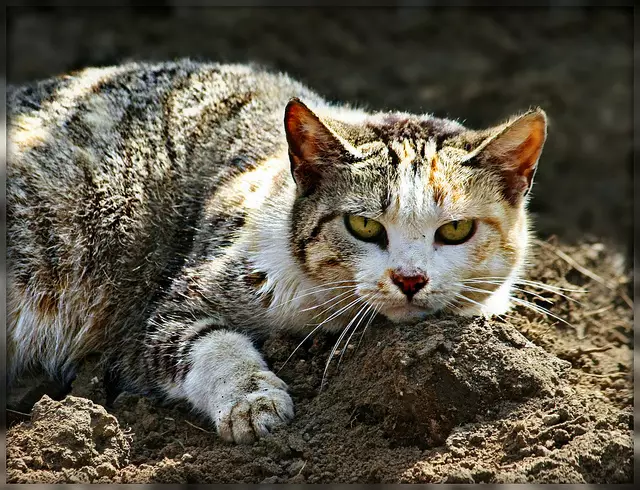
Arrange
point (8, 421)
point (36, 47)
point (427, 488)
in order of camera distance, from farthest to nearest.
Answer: point (36, 47), point (8, 421), point (427, 488)

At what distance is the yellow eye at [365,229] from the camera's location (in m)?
3.86

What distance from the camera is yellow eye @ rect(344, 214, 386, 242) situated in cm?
386

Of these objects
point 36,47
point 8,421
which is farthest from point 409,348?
point 36,47

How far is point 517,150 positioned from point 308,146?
103 cm

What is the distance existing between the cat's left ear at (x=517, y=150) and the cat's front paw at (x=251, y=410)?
1501 millimetres

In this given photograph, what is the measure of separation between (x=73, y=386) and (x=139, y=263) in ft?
2.59

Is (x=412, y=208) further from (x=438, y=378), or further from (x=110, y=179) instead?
(x=110, y=179)

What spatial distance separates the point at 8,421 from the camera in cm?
414

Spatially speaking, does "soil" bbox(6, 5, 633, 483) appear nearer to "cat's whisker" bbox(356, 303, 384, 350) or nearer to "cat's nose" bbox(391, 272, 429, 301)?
"cat's whisker" bbox(356, 303, 384, 350)

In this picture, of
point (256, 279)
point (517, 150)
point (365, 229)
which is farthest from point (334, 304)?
point (517, 150)

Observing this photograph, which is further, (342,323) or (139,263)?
(139,263)

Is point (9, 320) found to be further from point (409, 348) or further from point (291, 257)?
point (409, 348)

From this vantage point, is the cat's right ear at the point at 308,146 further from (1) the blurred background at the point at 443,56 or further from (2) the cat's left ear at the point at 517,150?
(1) the blurred background at the point at 443,56

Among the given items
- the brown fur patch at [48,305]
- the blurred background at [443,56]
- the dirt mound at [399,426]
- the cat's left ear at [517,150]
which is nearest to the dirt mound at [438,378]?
the dirt mound at [399,426]
